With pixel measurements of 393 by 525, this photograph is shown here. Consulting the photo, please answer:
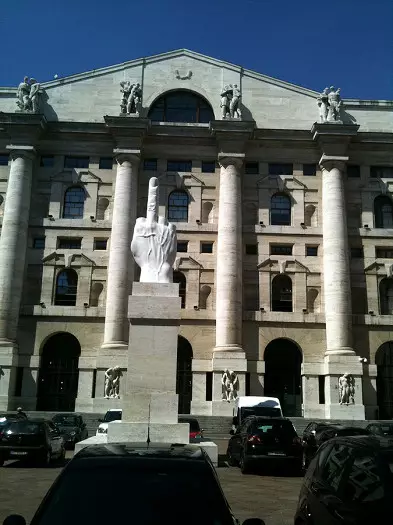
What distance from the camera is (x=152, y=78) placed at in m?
45.5

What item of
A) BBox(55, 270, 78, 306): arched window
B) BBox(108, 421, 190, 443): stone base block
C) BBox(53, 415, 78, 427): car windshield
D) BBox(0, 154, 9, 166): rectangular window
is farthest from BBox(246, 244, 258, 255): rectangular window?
BBox(108, 421, 190, 443): stone base block

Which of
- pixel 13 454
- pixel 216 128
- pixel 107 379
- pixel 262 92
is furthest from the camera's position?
pixel 262 92

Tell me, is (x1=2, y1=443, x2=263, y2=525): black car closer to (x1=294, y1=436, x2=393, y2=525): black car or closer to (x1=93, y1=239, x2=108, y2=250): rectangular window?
(x1=294, y1=436, x2=393, y2=525): black car

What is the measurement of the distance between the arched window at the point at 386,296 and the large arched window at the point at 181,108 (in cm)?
1782

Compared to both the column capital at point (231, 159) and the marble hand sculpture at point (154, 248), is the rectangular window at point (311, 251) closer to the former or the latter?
the column capital at point (231, 159)

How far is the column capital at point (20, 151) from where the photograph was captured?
4234 cm

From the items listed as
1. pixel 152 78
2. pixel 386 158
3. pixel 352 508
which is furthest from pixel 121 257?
pixel 352 508

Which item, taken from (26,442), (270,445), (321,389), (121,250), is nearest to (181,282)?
(121,250)

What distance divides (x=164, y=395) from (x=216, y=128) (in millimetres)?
28898

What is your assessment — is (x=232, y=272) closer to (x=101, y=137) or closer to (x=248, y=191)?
(x=248, y=191)

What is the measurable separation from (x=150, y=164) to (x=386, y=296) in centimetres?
1971

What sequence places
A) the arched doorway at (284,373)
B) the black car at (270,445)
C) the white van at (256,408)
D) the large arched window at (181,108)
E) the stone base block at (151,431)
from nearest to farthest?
the stone base block at (151,431), the black car at (270,445), the white van at (256,408), the arched doorway at (284,373), the large arched window at (181,108)

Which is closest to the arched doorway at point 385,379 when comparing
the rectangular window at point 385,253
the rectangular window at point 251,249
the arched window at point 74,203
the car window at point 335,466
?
the rectangular window at point 385,253

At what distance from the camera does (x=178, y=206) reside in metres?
43.7
